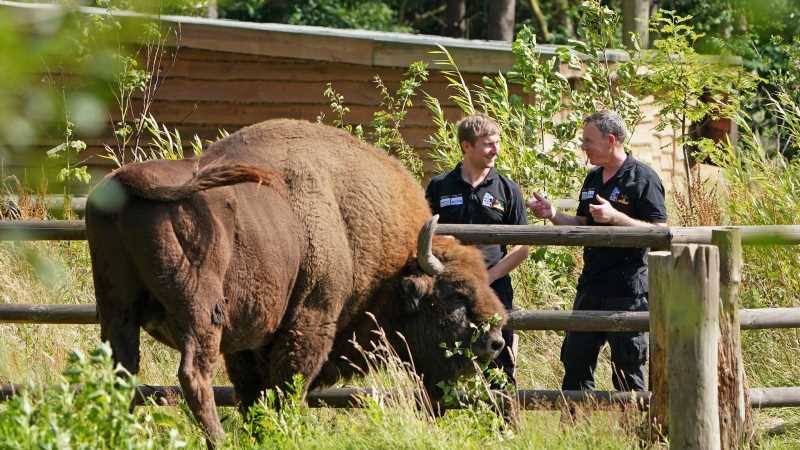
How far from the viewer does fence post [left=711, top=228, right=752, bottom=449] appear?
17.0 ft

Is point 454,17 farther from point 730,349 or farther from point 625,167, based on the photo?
point 730,349

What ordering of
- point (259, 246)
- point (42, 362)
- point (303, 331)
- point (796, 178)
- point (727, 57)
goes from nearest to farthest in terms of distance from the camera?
point (727, 57) → point (259, 246) → point (303, 331) → point (42, 362) → point (796, 178)

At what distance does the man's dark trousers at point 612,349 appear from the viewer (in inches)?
238

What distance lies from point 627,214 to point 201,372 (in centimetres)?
279

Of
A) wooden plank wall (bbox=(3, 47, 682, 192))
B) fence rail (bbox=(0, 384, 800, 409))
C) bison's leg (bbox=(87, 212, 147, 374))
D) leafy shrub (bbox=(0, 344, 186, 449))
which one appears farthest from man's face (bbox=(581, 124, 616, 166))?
wooden plank wall (bbox=(3, 47, 682, 192))

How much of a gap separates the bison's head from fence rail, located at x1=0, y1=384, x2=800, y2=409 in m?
0.38

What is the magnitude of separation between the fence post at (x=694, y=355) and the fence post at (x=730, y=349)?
592mm

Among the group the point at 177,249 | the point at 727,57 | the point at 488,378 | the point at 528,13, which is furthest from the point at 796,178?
the point at 528,13

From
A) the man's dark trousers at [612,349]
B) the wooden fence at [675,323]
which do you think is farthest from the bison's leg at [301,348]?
the man's dark trousers at [612,349]

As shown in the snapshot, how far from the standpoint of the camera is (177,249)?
173 inches

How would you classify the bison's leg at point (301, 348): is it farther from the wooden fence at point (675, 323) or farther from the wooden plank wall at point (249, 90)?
the wooden plank wall at point (249, 90)

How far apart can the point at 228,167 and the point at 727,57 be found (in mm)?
3474

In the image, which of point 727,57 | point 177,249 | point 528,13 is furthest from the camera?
point 528,13

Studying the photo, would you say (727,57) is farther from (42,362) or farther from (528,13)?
(528,13)
